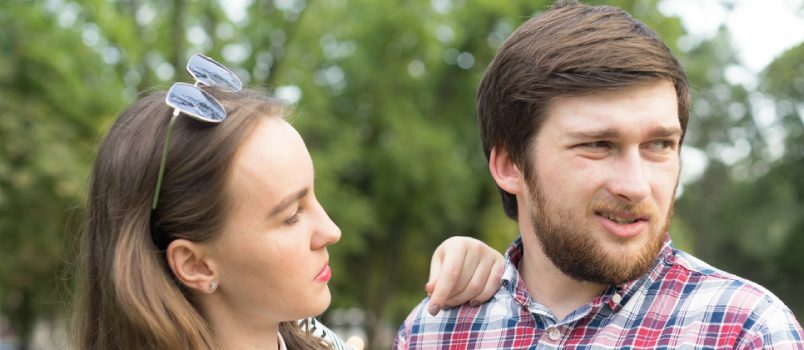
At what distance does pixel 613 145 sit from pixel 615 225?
0.23m

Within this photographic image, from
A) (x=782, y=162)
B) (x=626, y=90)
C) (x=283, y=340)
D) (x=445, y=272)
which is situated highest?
(x=626, y=90)

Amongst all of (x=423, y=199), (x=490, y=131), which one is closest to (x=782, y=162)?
(x=423, y=199)

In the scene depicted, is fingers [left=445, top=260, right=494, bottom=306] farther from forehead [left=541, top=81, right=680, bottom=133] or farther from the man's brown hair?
forehead [left=541, top=81, right=680, bottom=133]

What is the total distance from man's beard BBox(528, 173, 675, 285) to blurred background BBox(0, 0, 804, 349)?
9.75 metres

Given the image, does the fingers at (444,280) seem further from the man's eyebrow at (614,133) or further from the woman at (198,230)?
the man's eyebrow at (614,133)

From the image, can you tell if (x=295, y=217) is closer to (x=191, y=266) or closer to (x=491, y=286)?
(x=191, y=266)

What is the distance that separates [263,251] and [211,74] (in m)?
0.62

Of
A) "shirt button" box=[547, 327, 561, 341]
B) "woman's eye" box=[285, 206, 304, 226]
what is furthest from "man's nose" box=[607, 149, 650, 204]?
"woman's eye" box=[285, 206, 304, 226]

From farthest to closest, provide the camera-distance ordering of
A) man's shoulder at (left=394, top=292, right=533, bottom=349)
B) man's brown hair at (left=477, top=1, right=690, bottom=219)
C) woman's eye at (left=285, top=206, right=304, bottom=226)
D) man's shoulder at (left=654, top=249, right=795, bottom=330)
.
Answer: man's shoulder at (left=394, top=292, right=533, bottom=349) < man's brown hair at (left=477, top=1, right=690, bottom=219) < woman's eye at (left=285, top=206, right=304, bottom=226) < man's shoulder at (left=654, top=249, right=795, bottom=330)

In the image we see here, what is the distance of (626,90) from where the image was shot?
2.71 m

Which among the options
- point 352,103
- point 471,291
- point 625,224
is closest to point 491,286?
point 471,291

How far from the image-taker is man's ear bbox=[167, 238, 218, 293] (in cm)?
258

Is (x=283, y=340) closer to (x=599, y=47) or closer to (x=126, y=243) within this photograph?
(x=126, y=243)

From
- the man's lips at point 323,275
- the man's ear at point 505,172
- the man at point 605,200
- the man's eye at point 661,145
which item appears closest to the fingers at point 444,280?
the man at point 605,200
